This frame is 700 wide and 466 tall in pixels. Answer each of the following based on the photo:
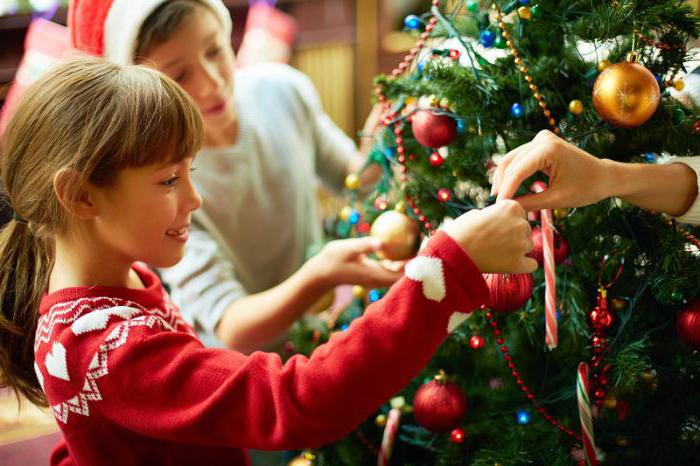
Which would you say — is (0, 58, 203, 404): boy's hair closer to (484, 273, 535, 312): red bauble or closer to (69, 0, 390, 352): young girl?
(69, 0, 390, 352): young girl

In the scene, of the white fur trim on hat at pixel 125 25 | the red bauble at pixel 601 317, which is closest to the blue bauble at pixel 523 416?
the red bauble at pixel 601 317

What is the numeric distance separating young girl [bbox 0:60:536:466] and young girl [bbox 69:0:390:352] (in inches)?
8.8

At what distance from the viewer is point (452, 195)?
880 mm

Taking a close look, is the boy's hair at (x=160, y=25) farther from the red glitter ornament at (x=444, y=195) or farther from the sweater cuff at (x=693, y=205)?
the sweater cuff at (x=693, y=205)

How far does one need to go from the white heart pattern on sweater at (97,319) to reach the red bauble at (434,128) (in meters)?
0.41

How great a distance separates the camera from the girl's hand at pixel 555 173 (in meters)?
0.67

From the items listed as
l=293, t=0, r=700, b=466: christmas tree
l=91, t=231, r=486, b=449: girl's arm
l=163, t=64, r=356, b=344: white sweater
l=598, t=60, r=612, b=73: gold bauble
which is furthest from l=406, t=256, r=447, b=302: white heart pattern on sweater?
l=163, t=64, r=356, b=344: white sweater

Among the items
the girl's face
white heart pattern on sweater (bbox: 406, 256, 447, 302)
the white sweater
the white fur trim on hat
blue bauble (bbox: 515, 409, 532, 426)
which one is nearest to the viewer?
white heart pattern on sweater (bbox: 406, 256, 447, 302)

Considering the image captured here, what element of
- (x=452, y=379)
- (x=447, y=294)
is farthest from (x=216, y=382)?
(x=452, y=379)

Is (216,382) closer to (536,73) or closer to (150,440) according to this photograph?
(150,440)

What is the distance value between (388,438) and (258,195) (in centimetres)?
54

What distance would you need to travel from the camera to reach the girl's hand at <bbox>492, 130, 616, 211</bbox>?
67cm

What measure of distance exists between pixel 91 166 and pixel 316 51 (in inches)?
84.4

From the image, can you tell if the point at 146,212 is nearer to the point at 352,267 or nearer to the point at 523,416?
the point at 352,267
